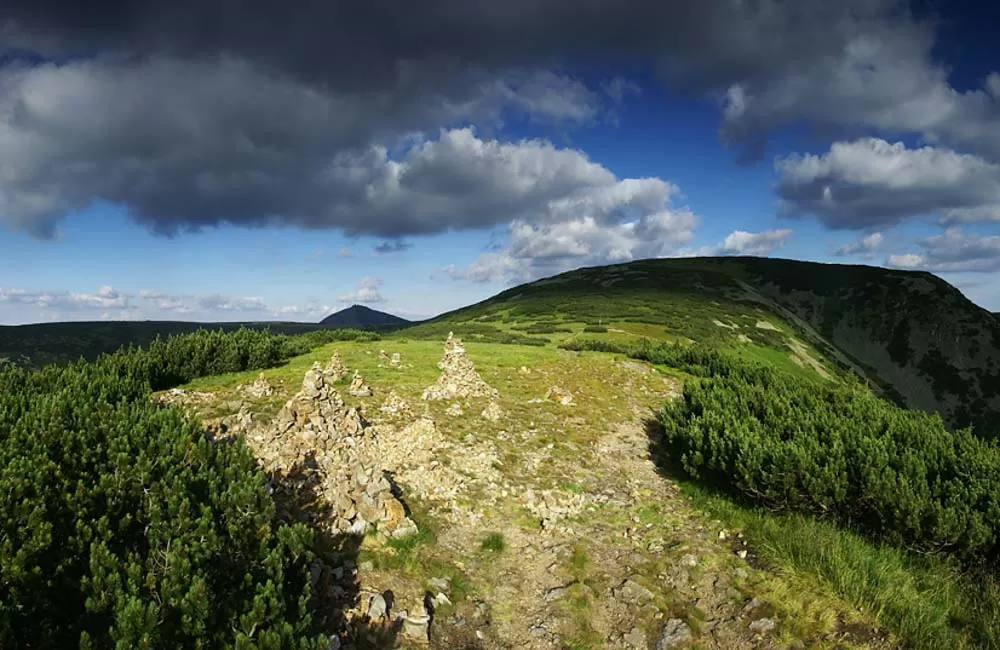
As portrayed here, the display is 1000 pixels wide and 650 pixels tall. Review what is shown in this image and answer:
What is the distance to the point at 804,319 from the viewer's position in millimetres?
133250

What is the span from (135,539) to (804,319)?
494 ft

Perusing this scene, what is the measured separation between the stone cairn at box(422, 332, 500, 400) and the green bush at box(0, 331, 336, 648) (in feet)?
25.6

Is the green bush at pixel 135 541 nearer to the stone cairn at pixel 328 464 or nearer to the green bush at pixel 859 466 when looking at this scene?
the stone cairn at pixel 328 464

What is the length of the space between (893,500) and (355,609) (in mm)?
9369

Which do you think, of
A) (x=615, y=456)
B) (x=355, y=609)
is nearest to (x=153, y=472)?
(x=355, y=609)

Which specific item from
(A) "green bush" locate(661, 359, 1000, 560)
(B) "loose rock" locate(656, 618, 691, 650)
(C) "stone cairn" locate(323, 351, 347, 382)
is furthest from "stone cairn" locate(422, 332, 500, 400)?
(B) "loose rock" locate(656, 618, 691, 650)

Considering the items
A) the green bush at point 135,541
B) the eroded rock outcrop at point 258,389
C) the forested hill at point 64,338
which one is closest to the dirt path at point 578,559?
the green bush at point 135,541

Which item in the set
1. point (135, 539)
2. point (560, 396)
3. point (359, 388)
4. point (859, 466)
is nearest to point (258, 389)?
point (359, 388)

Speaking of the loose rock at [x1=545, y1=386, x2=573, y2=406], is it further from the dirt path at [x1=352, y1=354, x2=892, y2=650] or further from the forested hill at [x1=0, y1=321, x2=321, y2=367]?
the forested hill at [x1=0, y1=321, x2=321, y2=367]

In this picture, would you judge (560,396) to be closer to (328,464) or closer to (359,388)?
(359,388)

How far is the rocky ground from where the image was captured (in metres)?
7.68

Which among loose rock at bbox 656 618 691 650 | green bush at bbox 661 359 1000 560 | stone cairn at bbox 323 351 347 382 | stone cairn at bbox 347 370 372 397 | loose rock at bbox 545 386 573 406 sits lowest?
loose rock at bbox 656 618 691 650

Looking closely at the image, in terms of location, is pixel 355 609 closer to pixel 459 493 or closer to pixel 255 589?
pixel 255 589

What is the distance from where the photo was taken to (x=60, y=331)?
17438 cm
